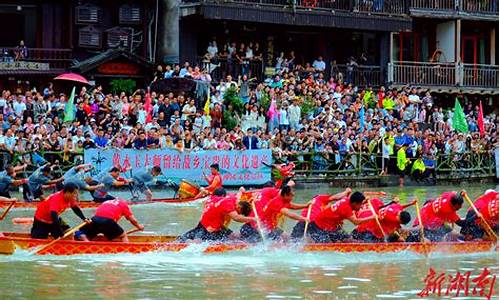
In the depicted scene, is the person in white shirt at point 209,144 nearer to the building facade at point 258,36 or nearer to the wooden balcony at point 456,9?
the building facade at point 258,36

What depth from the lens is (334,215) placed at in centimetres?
2200

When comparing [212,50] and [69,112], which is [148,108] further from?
[212,50]

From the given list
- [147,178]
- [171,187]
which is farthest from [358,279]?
[171,187]

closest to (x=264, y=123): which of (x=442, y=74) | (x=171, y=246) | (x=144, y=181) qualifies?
(x=144, y=181)

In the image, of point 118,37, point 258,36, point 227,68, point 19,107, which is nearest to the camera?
point 19,107

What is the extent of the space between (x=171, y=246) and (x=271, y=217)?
75.4 inches

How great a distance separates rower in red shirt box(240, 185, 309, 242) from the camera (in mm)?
22122

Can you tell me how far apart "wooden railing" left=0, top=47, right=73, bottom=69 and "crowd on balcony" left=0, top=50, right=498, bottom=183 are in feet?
3.36

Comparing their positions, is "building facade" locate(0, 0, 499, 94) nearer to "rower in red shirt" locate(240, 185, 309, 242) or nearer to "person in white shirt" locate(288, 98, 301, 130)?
"person in white shirt" locate(288, 98, 301, 130)

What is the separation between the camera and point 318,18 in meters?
46.9

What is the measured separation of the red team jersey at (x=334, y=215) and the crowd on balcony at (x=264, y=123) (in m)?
13.3

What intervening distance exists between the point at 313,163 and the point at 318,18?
10.3 meters

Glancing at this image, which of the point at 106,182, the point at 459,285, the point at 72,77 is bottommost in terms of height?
the point at 459,285

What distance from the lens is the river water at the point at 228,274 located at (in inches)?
707
